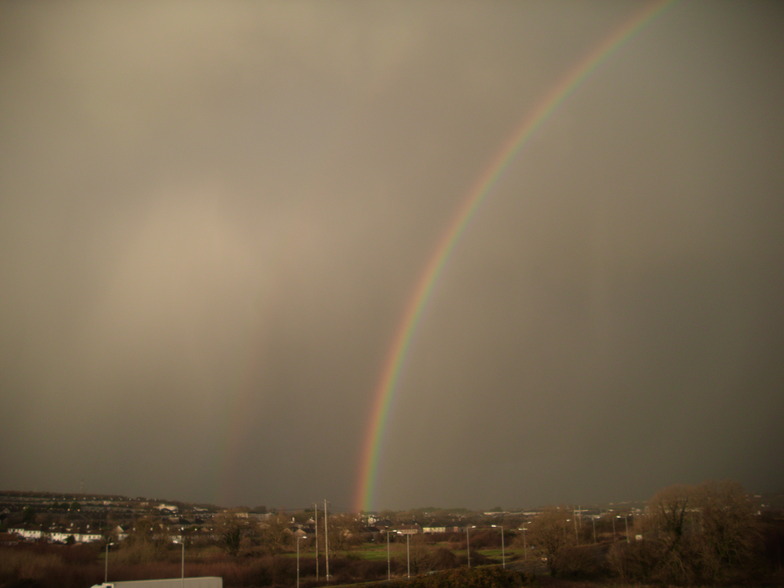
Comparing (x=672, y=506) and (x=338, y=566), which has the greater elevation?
(x=672, y=506)

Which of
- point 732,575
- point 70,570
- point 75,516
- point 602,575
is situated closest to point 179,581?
point 70,570

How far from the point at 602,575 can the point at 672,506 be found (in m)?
8.09

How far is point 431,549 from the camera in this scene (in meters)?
61.0

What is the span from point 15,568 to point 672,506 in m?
46.1

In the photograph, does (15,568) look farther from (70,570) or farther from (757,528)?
(757,528)

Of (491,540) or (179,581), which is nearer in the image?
(179,581)

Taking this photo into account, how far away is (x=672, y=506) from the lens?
49656mm

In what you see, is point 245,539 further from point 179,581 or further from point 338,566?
point 179,581

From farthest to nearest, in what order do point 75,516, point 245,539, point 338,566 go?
point 75,516 → point 245,539 → point 338,566

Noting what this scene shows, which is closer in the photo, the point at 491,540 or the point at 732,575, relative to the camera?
the point at 732,575

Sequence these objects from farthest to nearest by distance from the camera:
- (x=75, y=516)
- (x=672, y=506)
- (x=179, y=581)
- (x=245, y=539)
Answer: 1. (x=75, y=516)
2. (x=245, y=539)
3. (x=672, y=506)
4. (x=179, y=581)

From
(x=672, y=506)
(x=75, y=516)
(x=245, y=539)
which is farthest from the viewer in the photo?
(x=75, y=516)

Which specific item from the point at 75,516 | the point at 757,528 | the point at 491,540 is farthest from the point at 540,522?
the point at 75,516

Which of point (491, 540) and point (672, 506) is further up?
point (672, 506)
